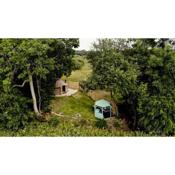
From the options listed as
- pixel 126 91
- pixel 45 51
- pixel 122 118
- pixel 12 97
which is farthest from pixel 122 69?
pixel 12 97

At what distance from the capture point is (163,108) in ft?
20.1

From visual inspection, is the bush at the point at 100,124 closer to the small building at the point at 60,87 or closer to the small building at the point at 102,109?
the small building at the point at 102,109

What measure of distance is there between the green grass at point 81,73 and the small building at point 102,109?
43cm

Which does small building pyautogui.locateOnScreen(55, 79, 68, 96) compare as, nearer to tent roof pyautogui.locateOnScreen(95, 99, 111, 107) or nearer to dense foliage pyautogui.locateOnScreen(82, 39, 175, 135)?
dense foliage pyautogui.locateOnScreen(82, 39, 175, 135)

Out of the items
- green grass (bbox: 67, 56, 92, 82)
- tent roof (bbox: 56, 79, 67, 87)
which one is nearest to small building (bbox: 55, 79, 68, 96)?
tent roof (bbox: 56, 79, 67, 87)

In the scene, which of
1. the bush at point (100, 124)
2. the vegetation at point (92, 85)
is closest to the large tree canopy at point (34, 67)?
the vegetation at point (92, 85)

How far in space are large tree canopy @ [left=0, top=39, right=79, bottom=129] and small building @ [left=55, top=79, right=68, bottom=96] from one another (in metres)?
0.07

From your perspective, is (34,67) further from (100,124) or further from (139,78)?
(139,78)

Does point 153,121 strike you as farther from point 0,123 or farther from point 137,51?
point 0,123

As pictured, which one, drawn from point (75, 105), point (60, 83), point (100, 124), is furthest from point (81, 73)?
point (100, 124)

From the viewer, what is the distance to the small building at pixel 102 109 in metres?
6.20

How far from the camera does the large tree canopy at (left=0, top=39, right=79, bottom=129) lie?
19.9ft

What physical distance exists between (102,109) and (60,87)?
72 centimetres

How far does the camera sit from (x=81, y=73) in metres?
6.21
